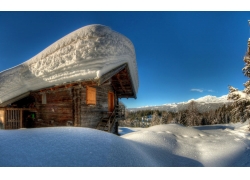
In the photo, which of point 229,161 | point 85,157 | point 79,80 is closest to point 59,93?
point 79,80

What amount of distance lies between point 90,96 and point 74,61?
5.73 feet

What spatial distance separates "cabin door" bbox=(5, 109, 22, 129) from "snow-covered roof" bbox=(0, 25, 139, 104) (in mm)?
724

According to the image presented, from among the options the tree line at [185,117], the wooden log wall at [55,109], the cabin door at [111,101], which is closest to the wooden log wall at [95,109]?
the wooden log wall at [55,109]

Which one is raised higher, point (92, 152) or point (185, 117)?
point (92, 152)

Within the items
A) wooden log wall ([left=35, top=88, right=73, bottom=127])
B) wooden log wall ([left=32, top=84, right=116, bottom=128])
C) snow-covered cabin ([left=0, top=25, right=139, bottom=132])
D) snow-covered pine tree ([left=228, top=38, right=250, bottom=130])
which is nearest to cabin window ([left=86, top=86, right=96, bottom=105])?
snow-covered cabin ([left=0, top=25, right=139, bottom=132])

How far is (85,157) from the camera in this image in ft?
5.28

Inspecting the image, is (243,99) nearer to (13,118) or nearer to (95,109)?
→ (95,109)

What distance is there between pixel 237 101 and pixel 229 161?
154 inches

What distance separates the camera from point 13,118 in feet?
Answer: 22.9

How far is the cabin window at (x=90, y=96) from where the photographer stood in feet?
20.0

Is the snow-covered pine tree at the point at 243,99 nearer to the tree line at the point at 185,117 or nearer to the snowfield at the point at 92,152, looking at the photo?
the snowfield at the point at 92,152

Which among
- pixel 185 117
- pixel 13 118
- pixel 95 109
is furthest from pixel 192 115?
pixel 13 118

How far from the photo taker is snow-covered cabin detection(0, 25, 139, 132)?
525cm

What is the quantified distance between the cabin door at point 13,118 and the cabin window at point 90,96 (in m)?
4.08
